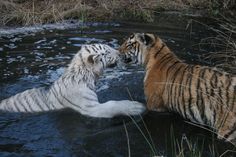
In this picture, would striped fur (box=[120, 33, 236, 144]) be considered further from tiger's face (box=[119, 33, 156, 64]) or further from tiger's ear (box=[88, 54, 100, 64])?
tiger's ear (box=[88, 54, 100, 64])

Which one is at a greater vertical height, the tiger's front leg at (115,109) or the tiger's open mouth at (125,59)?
the tiger's open mouth at (125,59)

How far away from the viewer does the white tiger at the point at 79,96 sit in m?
5.39

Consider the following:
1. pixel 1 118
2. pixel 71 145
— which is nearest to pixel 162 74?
pixel 71 145

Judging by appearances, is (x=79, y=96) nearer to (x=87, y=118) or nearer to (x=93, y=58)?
(x=87, y=118)

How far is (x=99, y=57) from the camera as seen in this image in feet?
19.2

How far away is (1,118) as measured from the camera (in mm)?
5520

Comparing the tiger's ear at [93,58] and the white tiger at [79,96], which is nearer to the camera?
the white tiger at [79,96]

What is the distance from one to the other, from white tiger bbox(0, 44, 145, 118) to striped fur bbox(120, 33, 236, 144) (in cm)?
34

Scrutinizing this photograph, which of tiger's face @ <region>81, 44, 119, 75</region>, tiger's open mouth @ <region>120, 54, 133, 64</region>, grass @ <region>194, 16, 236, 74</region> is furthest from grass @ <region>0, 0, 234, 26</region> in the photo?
tiger's open mouth @ <region>120, 54, 133, 64</region>

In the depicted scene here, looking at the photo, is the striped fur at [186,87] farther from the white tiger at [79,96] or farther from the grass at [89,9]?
the grass at [89,9]

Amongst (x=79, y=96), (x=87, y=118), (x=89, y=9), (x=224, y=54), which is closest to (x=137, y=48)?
(x=79, y=96)

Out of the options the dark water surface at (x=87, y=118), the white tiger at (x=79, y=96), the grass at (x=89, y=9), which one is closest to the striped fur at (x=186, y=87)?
the dark water surface at (x=87, y=118)

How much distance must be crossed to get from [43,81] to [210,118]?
3.07m

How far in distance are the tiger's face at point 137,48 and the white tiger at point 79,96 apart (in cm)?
29
